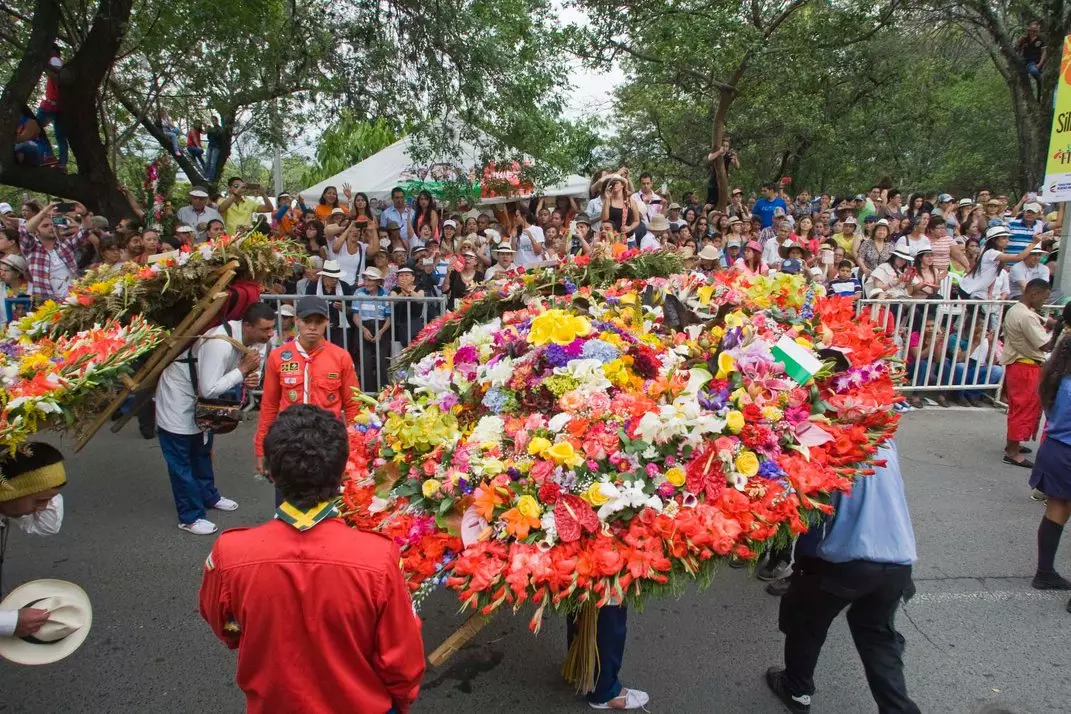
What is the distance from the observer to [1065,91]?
8.58m

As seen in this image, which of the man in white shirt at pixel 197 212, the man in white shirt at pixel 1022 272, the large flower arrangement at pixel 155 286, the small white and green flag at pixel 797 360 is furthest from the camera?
the man in white shirt at pixel 197 212

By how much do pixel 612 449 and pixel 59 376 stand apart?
98.7 inches

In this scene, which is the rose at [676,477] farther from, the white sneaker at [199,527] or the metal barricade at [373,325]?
the metal barricade at [373,325]

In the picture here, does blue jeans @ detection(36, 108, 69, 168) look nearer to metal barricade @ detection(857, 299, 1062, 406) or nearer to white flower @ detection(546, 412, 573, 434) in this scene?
white flower @ detection(546, 412, 573, 434)

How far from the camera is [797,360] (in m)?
3.25

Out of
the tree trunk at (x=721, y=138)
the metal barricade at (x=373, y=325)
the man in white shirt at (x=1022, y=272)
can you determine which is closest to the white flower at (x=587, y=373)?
the metal barricade at (x=373, y=325)

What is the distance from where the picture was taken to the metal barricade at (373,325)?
7684mm

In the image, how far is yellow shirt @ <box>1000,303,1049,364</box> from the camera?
669 cm

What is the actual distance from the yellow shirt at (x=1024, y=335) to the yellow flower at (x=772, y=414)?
5059 millimetres

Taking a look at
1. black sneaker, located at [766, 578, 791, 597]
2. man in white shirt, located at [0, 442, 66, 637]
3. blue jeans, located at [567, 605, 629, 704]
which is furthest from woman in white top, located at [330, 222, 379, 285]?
blue jeans, located at [567, 605, 629, 704]

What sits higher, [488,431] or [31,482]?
[488,431]

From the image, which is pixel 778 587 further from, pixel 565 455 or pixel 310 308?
pixel 310 308

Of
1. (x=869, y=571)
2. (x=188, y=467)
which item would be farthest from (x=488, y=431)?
(x=188, y=467)

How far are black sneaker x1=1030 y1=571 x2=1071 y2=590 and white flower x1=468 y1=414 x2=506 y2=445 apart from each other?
12.8 feet
